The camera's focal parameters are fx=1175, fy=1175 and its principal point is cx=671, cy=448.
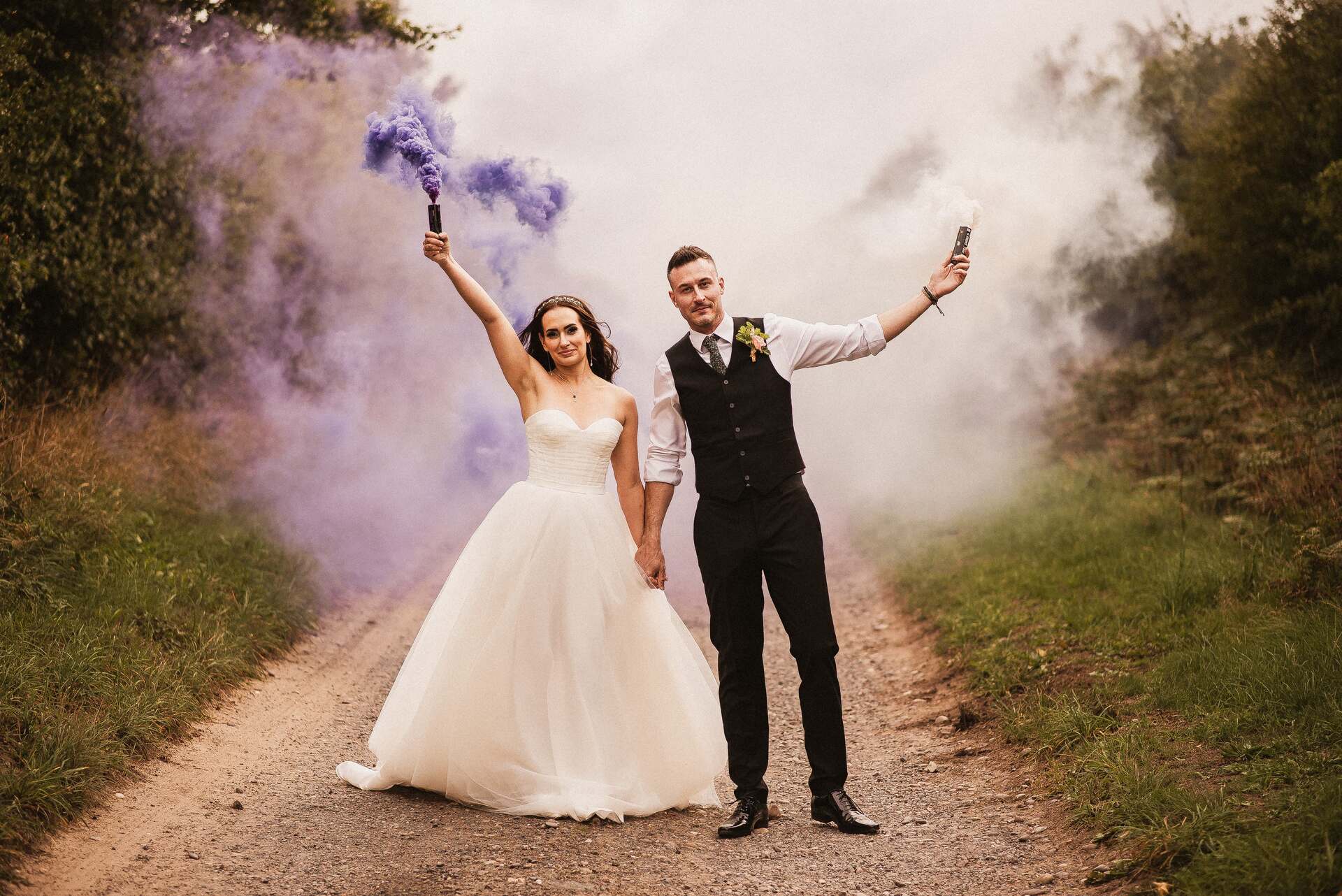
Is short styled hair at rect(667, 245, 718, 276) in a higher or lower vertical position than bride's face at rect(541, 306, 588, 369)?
higher

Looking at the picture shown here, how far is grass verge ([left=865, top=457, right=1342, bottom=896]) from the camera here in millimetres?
4039

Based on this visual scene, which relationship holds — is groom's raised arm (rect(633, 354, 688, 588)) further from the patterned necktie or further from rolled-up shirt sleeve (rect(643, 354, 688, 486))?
the patterned necktie

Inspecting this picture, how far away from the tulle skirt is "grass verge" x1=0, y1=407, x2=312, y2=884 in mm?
1201

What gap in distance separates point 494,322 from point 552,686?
1681 mm

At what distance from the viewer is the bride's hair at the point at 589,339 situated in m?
5.66

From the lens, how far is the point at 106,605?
21.8 ft

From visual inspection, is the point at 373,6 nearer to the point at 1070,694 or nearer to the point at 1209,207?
the point at 1209,207

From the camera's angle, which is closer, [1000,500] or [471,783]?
[471,783]

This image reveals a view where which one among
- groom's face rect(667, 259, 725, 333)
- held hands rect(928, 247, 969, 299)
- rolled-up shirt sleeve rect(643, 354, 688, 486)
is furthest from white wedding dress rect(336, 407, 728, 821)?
held hands rect(928, 247, 969, 299)

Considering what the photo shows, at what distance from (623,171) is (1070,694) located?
7418mm

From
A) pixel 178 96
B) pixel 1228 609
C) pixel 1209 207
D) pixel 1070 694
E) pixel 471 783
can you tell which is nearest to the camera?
pixel 471 783

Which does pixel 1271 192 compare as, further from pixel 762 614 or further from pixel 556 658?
pixel 556 658

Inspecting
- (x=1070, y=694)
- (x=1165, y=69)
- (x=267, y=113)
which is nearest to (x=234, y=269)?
(x=267, y=113)

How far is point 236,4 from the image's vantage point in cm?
1185
